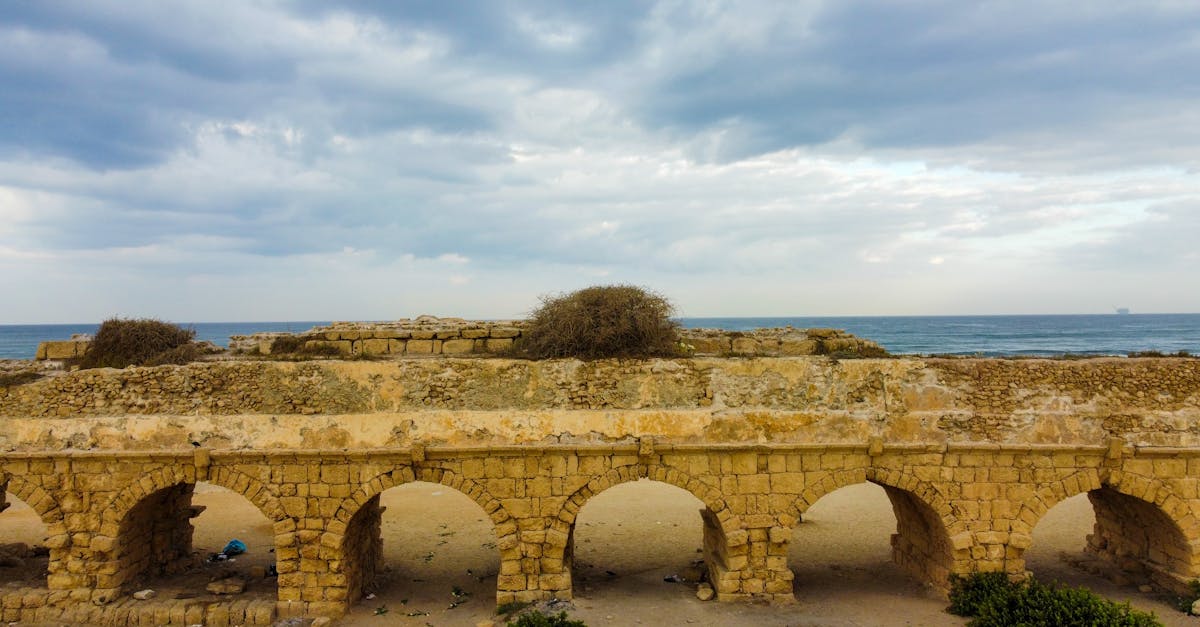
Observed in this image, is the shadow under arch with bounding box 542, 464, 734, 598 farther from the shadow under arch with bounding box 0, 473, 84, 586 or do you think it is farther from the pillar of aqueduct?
the shadow under arch with bounding box 0, 473, 84, 586

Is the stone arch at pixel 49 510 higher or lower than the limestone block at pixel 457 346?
lower

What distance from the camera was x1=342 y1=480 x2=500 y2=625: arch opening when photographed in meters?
10.4

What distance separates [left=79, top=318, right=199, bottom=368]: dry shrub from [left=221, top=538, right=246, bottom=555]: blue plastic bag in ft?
14.5

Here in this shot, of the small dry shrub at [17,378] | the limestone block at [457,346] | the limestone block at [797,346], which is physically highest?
the limestone block at [457,346]

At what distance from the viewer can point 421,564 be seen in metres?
13.0

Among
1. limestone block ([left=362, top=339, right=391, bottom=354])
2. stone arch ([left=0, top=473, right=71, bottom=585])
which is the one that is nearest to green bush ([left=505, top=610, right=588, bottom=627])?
limestone block ([left=362, top=339, right=391, bottom=354])

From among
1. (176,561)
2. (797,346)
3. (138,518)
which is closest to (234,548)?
(176,561)

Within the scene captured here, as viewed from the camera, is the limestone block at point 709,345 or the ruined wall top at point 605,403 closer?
the ruined wall top at point 605,403

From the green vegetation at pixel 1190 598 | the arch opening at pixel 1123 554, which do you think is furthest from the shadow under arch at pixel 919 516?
the green vegetation at pixel 1190 598

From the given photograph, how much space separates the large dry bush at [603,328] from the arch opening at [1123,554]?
6.53 m

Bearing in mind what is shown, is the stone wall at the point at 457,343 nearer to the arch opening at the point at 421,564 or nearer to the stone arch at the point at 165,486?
the stone arch at the point at 165,486

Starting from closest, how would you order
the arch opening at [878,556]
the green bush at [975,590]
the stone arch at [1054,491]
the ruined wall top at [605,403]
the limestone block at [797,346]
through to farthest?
the green bush at [975,590] → the stone arch at [1054,491] → the ruined wall top at [605,403] → the arch opening at [878,556] → the limestone block at [797,346]

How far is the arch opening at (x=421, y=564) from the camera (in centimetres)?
1041

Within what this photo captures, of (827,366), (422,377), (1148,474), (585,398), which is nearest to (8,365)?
(422,377)
